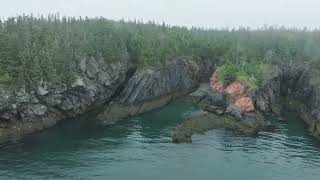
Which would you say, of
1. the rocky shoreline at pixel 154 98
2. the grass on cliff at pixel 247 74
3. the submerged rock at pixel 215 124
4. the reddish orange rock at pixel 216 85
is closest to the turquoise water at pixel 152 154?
the submerged rock at pixel 215 124

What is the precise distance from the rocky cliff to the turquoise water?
5.26 m

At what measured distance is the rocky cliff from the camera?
118375 millimetres

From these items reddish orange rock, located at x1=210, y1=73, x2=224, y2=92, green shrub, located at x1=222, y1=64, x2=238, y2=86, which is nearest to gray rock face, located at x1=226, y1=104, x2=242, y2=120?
reddish orange rock, located at x1=210, y1=73, x2=224, y2=92

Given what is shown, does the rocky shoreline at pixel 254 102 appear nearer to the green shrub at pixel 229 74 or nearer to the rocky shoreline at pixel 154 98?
the rocky shoreline at pixel 154 98

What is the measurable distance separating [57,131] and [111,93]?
117 feet

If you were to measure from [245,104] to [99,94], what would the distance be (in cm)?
4585

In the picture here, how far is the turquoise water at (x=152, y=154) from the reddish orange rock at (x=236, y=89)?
60.9 feet

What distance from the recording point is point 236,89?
147625mm

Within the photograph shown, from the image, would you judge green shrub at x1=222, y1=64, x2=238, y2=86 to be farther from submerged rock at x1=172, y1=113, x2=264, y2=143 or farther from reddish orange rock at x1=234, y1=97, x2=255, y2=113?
submerged rock at x1=172, y1=113, x2=264, y2=143

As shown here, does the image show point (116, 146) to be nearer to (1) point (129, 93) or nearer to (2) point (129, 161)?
(2) point (129, 161)

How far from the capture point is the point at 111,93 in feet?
504

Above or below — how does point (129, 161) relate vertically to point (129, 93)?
below

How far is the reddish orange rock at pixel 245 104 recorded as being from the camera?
136125mm

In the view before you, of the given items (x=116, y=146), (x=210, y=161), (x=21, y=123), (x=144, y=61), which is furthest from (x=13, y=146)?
(x=144, y=61)
